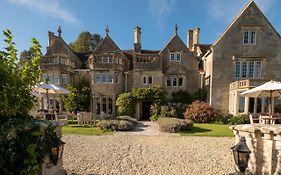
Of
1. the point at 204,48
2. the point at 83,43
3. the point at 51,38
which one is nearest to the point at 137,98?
the point at 204,48

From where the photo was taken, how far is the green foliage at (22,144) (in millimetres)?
3367

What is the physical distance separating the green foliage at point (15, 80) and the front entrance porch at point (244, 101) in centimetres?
2113

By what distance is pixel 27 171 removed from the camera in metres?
3.68

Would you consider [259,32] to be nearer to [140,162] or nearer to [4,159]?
[140,162]

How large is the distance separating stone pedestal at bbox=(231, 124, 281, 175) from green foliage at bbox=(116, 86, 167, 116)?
59.4ft

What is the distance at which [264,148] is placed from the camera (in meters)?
5.42

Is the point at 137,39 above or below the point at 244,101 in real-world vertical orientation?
above

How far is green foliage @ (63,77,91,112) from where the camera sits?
25125 mm

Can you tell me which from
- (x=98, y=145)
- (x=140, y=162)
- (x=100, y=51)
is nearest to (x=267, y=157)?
(x=140, y=162)

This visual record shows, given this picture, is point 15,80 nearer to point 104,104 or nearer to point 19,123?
point 19,123

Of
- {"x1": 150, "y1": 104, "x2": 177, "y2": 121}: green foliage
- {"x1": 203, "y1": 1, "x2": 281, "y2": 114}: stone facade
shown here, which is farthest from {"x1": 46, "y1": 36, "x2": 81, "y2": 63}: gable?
{"x1": 203, "y1": 1, "x2": 281, "y2": 114}: stone facade

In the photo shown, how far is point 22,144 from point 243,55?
25.2 metres

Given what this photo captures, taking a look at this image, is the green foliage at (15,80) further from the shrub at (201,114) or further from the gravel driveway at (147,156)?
the shrub at (201,114)

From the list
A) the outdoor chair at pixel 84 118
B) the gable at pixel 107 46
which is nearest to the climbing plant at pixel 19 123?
the outdoor chair at pixel 84 118
